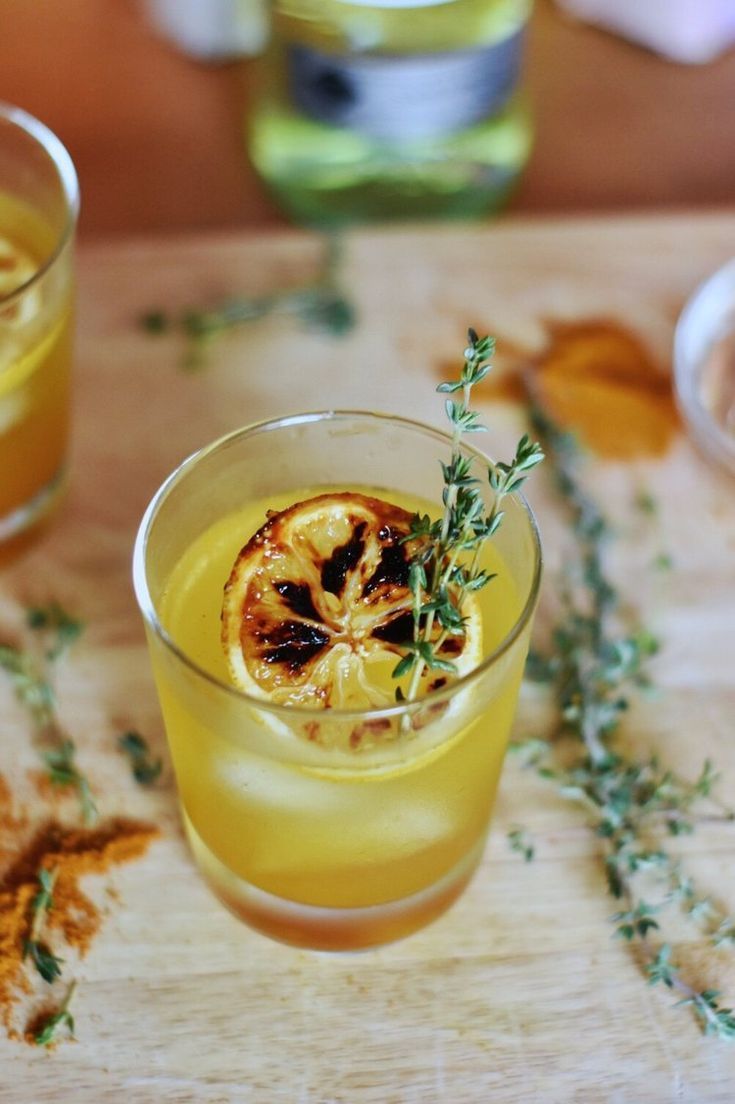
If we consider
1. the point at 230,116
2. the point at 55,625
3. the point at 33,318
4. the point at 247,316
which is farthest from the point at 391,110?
the point at 55,625

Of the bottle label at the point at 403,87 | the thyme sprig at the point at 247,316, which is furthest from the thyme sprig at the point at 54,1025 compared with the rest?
the bottle label at the point at 403,87

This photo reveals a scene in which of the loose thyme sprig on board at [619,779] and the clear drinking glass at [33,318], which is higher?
the clear drinking glass at [33,318]

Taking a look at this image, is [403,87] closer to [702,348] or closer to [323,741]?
[702,348]

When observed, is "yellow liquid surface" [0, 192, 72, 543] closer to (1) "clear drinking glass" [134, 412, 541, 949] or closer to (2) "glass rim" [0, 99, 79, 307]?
(2) "glass rim" [0, 99, 79, 307]

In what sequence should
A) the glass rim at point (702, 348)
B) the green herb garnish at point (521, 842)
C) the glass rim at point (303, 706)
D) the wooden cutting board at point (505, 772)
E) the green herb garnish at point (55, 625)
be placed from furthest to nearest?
the glass rim at point (702, 348) → the green herb garnish at point (55, 625) → the green herb garnish at point (521, 842) → the wooden cutting board at point (505, 772) → the glass rim at point (303, 706)

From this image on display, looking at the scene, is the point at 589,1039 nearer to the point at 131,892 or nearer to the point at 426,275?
the point at 131,892

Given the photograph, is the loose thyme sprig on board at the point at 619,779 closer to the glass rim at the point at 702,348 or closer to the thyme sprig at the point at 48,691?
the glass rim at the point at 702,348
